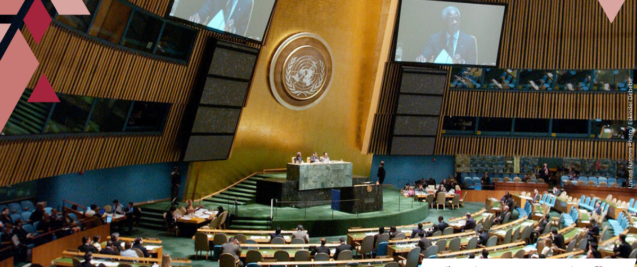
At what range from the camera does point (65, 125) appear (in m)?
12.7

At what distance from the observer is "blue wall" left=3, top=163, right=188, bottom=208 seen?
14.3m

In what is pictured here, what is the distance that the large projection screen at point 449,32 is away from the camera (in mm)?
19812

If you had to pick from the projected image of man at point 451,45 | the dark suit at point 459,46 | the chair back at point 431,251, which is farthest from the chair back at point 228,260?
the dark suit at point 459,46

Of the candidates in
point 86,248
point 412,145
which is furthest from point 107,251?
point 412,145

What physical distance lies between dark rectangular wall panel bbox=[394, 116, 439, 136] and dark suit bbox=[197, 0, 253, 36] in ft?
26.5

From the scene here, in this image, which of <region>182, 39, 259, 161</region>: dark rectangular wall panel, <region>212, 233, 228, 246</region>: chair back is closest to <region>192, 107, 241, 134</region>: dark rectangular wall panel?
<region>182, 39, 259, 161</region>: dark rectangular wall panel

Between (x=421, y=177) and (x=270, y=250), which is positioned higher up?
(x=421, y=177)

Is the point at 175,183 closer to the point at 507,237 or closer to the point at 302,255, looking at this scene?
the point at 302,255

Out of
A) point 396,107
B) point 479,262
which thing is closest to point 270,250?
point 479,262

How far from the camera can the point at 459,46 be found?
808 inches

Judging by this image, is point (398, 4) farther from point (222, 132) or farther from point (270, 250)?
point (270, 250)

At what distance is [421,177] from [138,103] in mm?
13763

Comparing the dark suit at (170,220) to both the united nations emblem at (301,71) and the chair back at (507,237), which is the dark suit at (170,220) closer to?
the united nations emblem at (301,71)

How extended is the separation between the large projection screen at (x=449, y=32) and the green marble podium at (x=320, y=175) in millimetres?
5216
